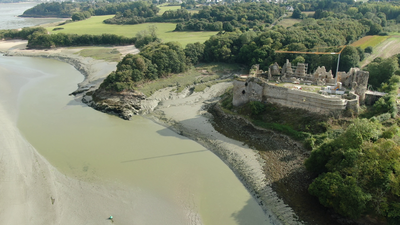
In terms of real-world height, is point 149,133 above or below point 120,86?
below

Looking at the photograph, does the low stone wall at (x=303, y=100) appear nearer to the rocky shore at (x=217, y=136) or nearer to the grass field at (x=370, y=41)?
the rocky shore at (x=217, y=136)

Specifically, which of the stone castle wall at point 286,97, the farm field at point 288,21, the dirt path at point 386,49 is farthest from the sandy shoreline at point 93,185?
the farm field at point 288,21

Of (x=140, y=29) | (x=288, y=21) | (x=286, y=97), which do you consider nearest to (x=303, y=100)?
(x=286, y=97)

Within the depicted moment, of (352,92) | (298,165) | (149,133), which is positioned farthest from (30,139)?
(352,92)

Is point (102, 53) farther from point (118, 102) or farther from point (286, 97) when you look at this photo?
point (286, 97)

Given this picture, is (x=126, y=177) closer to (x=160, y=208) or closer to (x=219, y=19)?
(x=160, y=208)

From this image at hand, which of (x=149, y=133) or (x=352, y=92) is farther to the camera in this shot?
(x=149, y=133)
